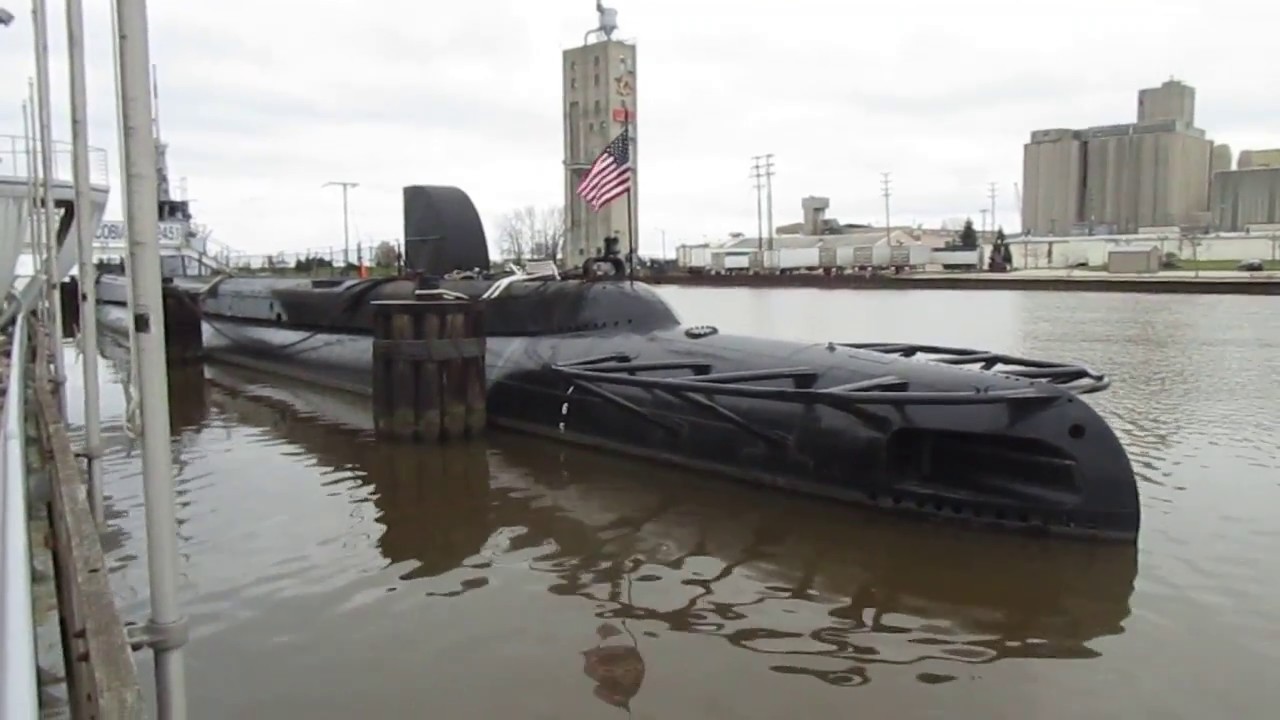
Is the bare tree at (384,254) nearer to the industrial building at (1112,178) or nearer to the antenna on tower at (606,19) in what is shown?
the antenna on tower at (606,19)

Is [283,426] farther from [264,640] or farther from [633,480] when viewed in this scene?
[264,640]

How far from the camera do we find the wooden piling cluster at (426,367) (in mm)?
13102

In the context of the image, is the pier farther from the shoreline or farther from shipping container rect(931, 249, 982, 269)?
shipping container rect(931, 249, 982, 269)

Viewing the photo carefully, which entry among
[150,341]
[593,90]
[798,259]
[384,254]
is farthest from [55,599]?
[798,259]

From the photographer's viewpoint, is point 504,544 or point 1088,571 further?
point 504,544

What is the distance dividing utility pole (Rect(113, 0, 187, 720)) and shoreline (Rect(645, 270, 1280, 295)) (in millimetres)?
52420

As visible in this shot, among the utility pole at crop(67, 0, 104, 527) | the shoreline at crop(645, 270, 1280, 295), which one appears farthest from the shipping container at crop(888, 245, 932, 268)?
the utility pole at crop(67, 0, 104, 527)

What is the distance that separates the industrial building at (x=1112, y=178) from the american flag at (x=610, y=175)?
14178cm

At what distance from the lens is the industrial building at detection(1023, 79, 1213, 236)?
145 meters

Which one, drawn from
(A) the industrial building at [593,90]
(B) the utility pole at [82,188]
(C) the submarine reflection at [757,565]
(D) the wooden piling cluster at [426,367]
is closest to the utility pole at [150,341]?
(C) the submarine reflection at [757,565]

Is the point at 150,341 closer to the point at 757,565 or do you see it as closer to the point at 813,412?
the point at 757,565

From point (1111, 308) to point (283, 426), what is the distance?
3393 centimetres

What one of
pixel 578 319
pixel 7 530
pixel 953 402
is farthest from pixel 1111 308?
pixel 7 530

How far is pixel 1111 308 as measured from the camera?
1551 inches
